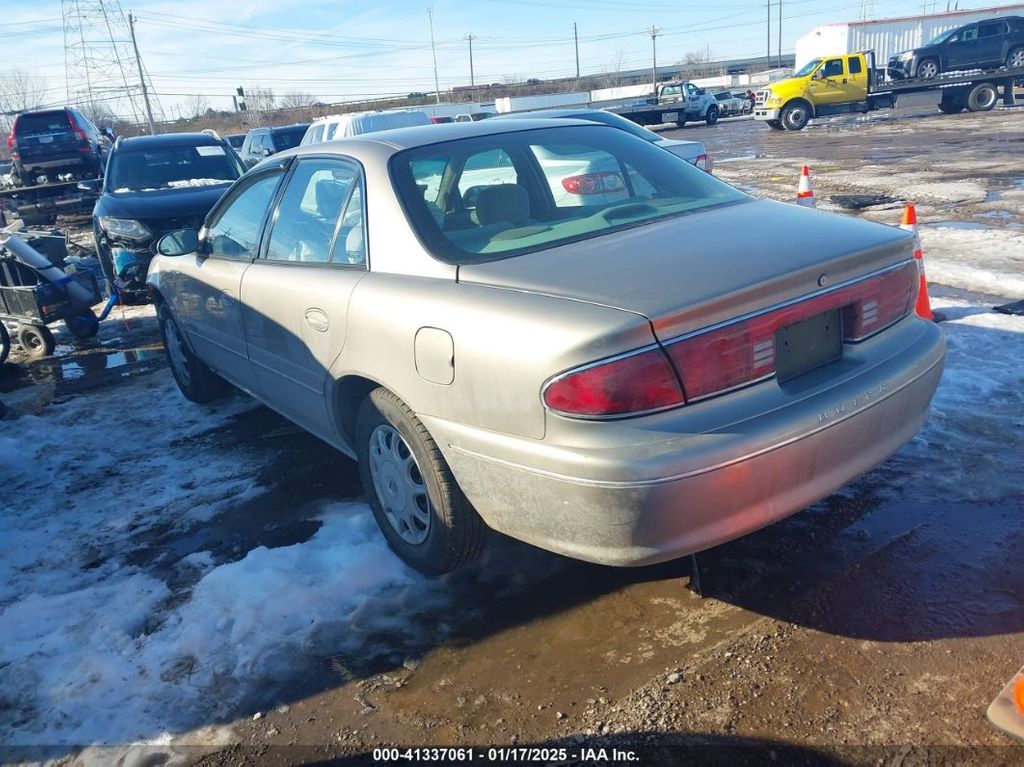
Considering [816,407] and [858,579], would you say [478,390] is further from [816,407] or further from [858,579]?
→ [858,579]

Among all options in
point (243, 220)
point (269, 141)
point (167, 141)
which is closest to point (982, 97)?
point (269, 141)

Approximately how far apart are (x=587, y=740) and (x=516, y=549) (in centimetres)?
118

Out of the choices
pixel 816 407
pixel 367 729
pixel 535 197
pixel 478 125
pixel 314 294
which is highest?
pixel 478 125

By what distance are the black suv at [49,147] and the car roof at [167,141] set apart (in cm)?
951

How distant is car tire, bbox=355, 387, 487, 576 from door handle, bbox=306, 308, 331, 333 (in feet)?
1.23

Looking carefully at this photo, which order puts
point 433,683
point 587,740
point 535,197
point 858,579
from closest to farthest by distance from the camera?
point 587,740 < point 433,683 < point 858,579 < point 535,197

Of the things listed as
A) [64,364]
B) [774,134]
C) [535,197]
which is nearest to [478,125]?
[535,197]

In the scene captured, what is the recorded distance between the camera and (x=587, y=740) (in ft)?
7.80

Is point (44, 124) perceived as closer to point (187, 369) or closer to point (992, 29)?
point (187, 369)

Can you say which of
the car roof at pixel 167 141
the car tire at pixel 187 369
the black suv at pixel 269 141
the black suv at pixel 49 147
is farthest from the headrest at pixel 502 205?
the black suv at pixel 49 147

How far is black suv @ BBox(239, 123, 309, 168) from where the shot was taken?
17766mm

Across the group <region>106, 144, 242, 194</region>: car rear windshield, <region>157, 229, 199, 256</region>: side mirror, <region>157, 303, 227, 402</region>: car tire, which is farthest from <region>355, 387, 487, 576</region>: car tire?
<region>106, 144, 242, 194</region>: car rear windshield

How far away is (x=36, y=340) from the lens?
7664 millimetres

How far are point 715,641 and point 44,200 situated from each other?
20.5m
